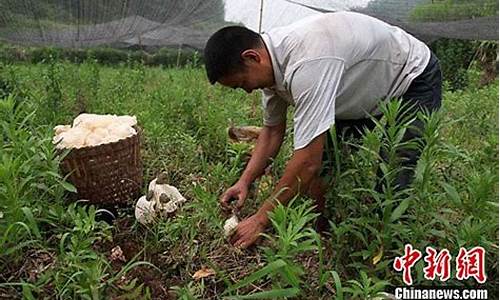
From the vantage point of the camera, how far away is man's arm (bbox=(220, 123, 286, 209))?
2.49m

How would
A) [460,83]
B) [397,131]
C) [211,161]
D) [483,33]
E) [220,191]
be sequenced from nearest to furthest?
[397,131] → [220,191] → [211,161] → [483,33] → [460,83]

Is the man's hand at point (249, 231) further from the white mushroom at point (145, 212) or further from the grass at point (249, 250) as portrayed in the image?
the white mushroom at point (145, 212)

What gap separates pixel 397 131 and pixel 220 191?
982 mm

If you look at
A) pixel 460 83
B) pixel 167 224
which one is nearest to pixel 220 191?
pixel 167 224

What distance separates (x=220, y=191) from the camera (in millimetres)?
2682

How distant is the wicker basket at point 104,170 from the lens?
2.49 m

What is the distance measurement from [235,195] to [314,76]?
74cm

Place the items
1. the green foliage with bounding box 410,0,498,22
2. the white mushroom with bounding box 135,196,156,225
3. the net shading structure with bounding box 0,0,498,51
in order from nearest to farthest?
the white mushroom with bounding box 135,196,156,225, the net shading structure with bounding box 0,0,498,51, the green foliage with bounding box 410,0,498,22

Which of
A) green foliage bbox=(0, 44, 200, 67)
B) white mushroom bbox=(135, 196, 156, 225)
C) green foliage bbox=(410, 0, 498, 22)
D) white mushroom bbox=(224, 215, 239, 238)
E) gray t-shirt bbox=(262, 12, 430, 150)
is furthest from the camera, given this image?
green foliage bbox=(0, 44, 200, 67)

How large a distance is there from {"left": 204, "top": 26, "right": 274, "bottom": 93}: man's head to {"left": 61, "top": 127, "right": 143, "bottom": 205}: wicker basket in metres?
0.67

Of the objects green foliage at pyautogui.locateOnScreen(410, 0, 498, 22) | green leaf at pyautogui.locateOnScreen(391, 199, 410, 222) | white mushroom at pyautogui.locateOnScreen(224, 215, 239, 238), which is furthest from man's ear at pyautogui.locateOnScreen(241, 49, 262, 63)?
green foliage at pyautogui.locateOnScreen(410, 0, 498, 22)

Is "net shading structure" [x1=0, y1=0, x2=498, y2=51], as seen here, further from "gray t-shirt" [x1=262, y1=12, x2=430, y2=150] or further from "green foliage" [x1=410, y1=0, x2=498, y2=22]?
"gray t-shirt" [x1=262, y1=12, x2=430, y2=150]

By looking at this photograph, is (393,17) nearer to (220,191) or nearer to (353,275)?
(220,191)

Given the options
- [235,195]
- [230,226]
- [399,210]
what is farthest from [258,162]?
[399,210]
